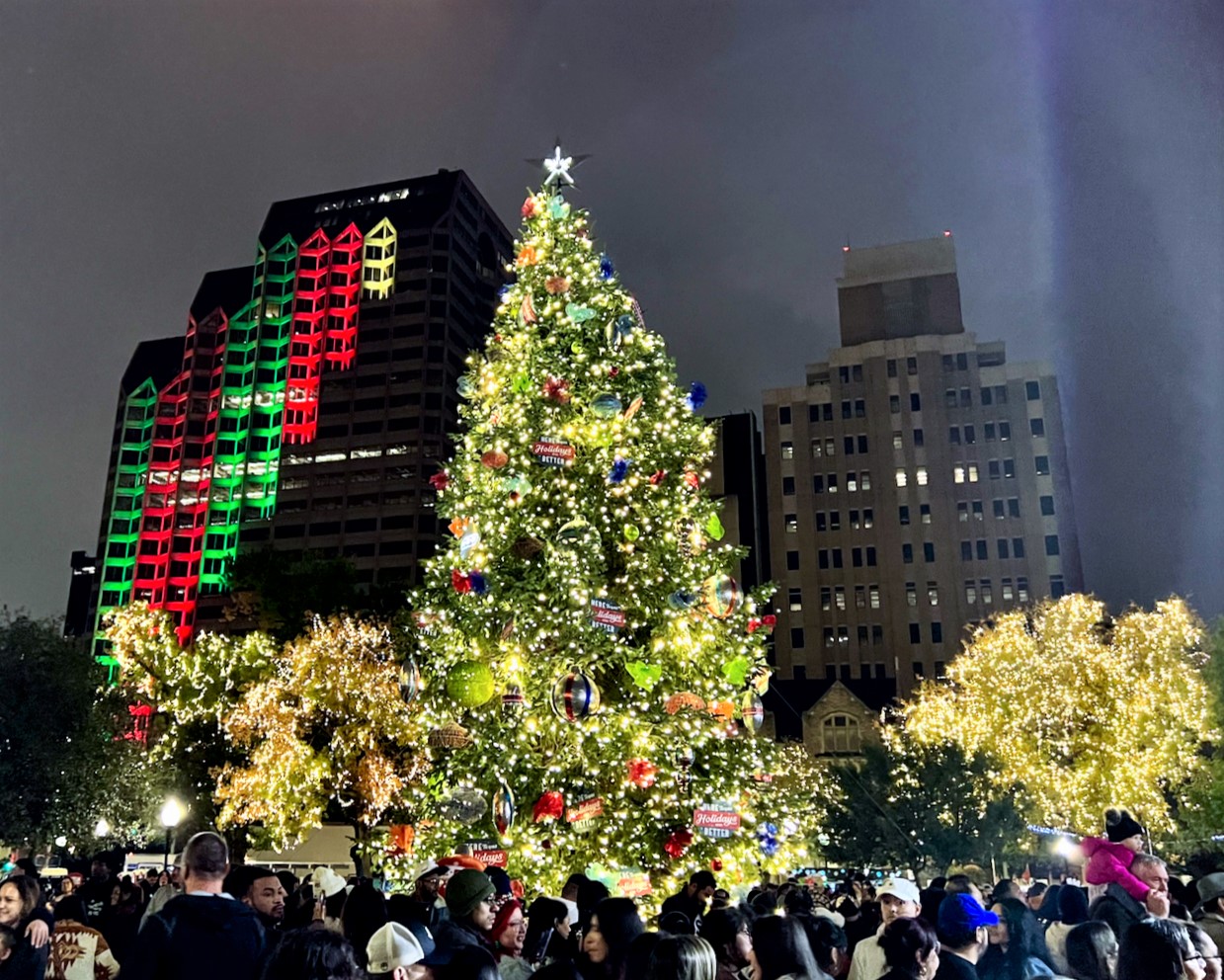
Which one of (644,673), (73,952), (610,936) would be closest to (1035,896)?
(644,673)

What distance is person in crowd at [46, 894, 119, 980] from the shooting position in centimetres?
621

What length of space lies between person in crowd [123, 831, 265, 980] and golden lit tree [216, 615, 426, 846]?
25258 mm

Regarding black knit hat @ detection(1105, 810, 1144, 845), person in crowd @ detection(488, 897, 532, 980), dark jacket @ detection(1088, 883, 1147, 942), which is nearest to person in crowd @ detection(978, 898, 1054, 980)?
dark jacket @ detection(1088, 883, 1147, 942)

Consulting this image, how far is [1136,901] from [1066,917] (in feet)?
2.76

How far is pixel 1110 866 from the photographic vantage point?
263 inches

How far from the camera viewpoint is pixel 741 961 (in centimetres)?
563

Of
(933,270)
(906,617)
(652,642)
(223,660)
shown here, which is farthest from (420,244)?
(652,642)

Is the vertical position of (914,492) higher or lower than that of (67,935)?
higher

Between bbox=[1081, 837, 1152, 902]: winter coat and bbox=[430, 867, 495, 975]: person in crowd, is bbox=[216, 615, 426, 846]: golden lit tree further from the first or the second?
bbox=[1081, 837, 1152, 902]: winter coat

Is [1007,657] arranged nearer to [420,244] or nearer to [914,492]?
[914,492]

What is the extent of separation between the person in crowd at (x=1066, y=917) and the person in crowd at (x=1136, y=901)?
1.34 feet

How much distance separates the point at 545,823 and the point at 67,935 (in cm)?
927

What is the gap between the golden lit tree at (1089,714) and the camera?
3297 centimetres

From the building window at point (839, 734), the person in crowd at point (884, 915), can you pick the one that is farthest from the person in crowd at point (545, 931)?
the building window at point (839, 734)
